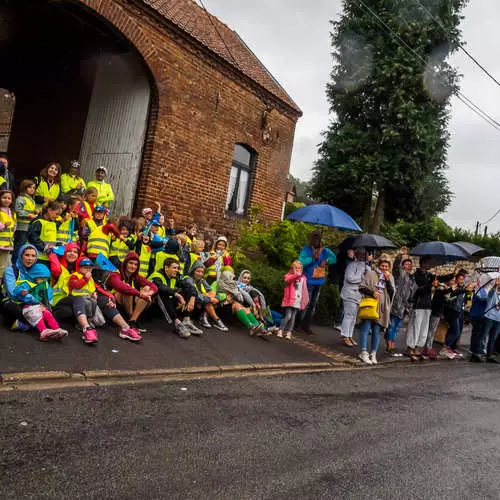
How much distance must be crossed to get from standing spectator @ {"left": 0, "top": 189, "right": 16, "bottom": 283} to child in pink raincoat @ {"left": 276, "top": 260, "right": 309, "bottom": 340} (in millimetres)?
4771

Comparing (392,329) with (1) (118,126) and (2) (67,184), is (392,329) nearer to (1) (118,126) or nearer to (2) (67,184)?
(2) (67,184)

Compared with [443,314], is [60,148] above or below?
above

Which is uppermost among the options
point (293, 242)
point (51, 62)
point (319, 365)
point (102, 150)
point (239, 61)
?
point (239, 61)

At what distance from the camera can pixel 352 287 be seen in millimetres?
9312

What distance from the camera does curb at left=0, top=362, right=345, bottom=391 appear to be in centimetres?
481

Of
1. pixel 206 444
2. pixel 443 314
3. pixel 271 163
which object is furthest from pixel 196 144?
pixel 206 444

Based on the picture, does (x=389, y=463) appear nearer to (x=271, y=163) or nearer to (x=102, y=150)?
(x=102, y=150)

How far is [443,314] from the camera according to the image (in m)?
11.3

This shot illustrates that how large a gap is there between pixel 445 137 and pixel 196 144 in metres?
15.4

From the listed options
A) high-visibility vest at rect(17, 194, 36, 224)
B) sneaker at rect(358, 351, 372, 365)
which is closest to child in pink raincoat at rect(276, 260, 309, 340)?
sneaker at rect(358, 351, 372, 365)

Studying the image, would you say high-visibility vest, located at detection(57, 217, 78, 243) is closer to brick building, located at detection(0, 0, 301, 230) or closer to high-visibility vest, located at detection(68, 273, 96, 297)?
high-visibility vest, located at detection(68, 273, 96, 297)

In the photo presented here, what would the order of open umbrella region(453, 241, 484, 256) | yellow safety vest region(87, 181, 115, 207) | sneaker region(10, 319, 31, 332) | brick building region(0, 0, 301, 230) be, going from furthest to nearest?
brick building region(0, 0, 301, 230) < open umbrella region(453, 241, 484, 256) < yellow safety vest region(87, 181, 115, 207) < sneaker region(10, 319, 31, 332)

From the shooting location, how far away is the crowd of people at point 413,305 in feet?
29.7

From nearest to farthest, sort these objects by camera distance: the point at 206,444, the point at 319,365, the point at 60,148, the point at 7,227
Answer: the point at 206,444
the point at 7,227
the point at 319,365
the point at 60,148
